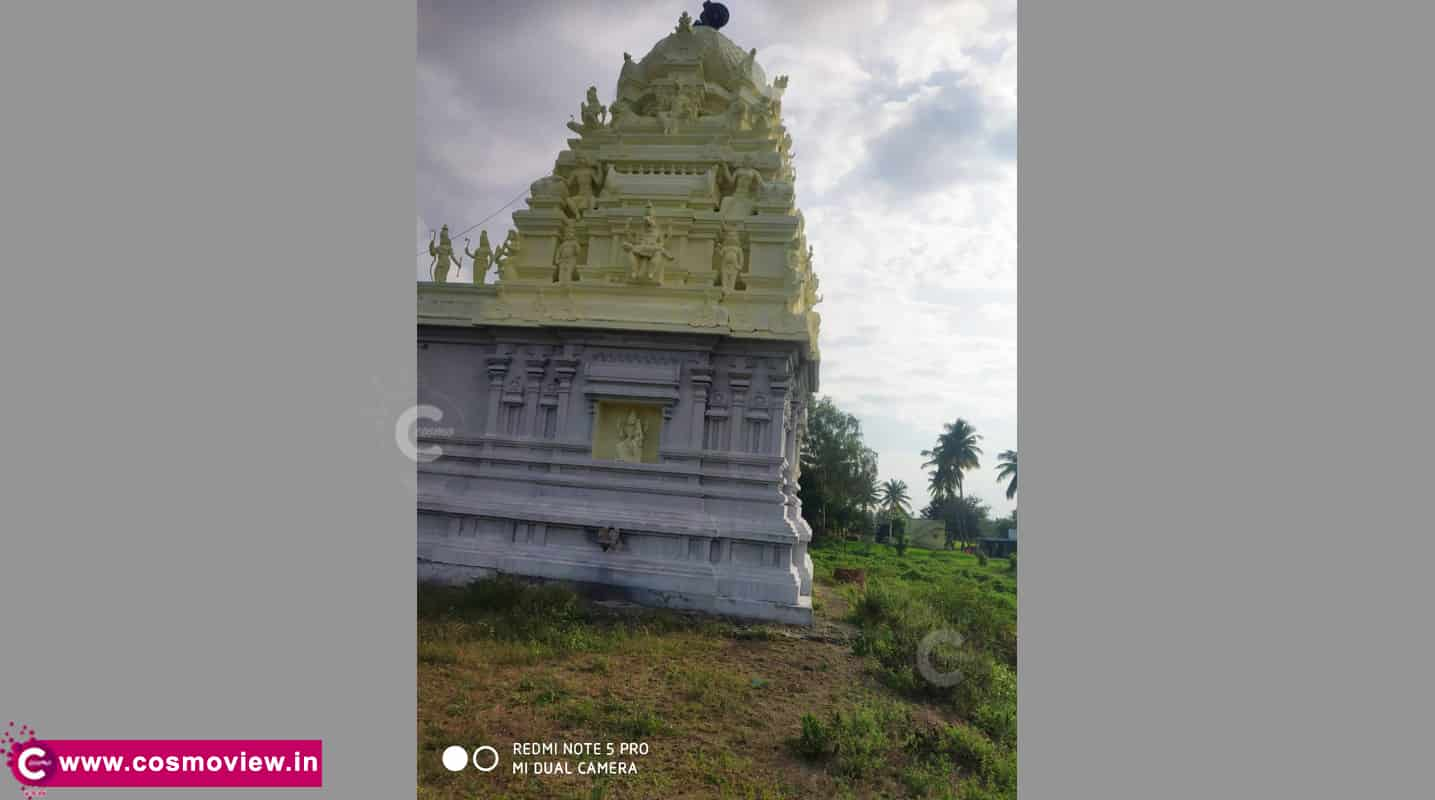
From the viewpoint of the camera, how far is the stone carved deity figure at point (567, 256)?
29.0 ft

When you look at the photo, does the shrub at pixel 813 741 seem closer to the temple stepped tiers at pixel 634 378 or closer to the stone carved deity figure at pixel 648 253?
the temple stepped tiers at pixel 634 378

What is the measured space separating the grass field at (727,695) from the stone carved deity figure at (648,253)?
161 inches

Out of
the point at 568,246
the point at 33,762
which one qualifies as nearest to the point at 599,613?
the point at 33,762

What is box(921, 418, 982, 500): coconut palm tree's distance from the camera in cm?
492

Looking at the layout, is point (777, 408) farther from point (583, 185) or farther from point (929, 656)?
point (583, 185)

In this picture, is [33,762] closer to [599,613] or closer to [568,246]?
[599,613]

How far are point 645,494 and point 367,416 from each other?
4416 millimetres

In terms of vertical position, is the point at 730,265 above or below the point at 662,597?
above

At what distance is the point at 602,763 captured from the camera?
3.86 metres

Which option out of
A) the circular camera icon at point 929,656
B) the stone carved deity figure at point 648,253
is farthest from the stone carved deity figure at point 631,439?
the circular camera icon at point 929,656

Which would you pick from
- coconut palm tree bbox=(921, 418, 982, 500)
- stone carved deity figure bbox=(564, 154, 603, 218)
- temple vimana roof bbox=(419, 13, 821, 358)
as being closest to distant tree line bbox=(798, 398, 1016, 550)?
coconut palm tree bbox=(921, 418, 982, 500)

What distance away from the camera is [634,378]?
8.23 m

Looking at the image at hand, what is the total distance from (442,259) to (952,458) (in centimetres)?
676

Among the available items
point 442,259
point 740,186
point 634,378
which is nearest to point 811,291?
point 740,186
